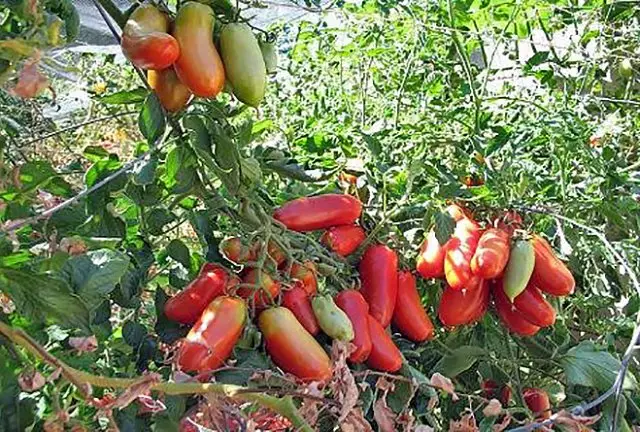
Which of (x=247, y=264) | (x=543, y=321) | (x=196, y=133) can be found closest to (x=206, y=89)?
(x=196, y=133)

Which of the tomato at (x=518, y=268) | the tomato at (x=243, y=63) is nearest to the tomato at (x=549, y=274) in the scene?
the tomato at (x=518, y=268)

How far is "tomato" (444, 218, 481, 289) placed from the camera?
35.1 inches

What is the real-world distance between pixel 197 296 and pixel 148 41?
0.72 feet

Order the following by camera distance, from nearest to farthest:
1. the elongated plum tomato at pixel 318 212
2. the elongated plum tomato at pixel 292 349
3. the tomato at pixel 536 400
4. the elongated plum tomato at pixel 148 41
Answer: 1. the elongated plum tomato at pixel 148 41
2. the elongated plum tomato at pixel 292 349
3. the elongated plum tomato at pixel 318 212
4. the tomato at pixel 536 400

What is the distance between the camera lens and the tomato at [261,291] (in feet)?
2.54

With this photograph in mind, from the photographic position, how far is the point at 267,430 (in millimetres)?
662

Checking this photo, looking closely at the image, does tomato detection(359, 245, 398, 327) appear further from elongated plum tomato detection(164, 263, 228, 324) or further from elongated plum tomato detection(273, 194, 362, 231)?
elongated plum tomato detection(164, 263, 228, 324)

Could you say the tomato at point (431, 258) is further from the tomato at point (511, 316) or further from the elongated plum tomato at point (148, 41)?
the elongated plum tomato at point (148, 41)

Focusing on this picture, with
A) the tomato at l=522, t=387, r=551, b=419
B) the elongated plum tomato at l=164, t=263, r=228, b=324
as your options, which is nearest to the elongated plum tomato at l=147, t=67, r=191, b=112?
the elongated plum tomato at l=164, t=263, r=228, b=324

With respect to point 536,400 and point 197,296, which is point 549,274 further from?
point 197,296

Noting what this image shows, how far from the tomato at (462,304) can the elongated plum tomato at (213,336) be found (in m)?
0.24

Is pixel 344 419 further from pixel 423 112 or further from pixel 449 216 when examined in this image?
pixel 423 112

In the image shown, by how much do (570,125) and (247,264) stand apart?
389 millimetres

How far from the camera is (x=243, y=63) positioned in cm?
69
